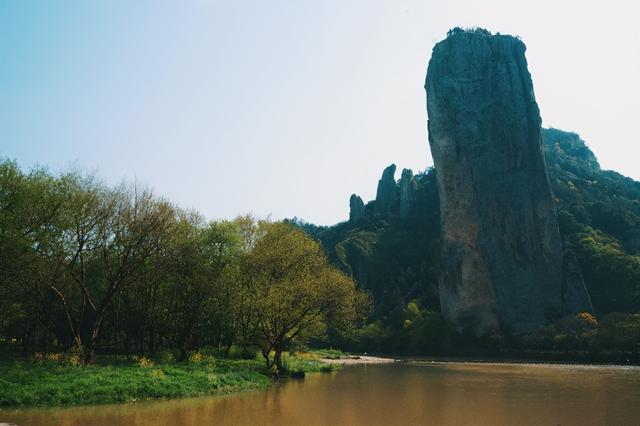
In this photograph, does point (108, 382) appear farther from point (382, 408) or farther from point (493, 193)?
point (493, 193)

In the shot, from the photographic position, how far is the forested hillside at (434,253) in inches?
3701

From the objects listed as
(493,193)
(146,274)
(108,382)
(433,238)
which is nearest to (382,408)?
(108,382)

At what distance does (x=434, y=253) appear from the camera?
12600cm

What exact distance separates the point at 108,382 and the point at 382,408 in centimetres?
1326

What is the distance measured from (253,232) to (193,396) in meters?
25.8

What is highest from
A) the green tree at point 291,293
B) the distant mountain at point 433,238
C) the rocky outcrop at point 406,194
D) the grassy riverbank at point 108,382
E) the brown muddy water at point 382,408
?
the rocky outcrop at point 406,194

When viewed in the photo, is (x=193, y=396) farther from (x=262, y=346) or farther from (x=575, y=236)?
(x=575, y=236)

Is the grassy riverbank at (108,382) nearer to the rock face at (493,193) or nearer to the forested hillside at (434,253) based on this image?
the forested hillside at (434,253)

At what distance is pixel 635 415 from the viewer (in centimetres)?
2266

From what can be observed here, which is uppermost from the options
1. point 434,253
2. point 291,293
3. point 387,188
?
point 387,188

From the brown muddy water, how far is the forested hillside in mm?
42614

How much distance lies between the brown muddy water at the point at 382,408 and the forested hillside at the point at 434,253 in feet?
140

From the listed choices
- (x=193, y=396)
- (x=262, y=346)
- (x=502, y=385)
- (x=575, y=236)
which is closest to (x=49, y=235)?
(x=193, y=396)

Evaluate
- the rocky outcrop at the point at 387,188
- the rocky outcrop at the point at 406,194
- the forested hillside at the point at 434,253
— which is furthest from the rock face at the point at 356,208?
the rocky outcrop at the point at 406,194
